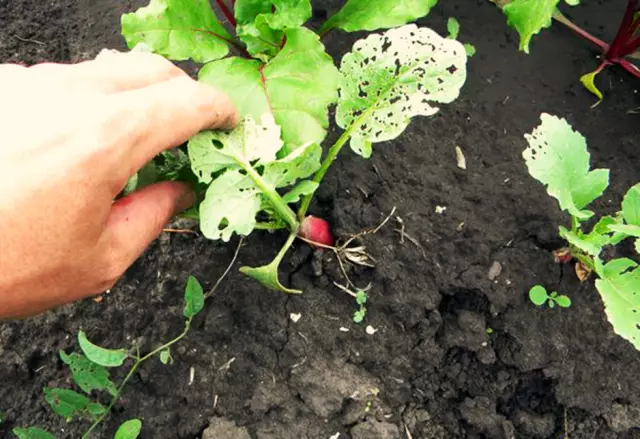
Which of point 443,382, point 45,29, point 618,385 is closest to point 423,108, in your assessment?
point 443,382

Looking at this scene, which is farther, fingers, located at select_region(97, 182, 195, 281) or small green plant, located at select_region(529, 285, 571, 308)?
small green plant, located at select_region(529, 285, 571, 308)

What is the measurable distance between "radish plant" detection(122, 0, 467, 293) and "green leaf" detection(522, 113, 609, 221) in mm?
232

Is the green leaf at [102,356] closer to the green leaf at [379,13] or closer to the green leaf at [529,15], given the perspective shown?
the green leaf at [379,13]

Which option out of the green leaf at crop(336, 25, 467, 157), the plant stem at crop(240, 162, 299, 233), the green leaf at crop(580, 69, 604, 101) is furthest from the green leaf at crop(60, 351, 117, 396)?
the green leaf at crop(580, 69, 604, 101)

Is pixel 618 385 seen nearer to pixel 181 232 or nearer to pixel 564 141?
pixel 564 141

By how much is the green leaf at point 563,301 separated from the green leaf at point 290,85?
2.30 feet

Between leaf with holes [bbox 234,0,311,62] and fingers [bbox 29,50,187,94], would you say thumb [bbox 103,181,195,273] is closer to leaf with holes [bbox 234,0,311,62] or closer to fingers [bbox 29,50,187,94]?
fingers [bbox 29,50,187,94]

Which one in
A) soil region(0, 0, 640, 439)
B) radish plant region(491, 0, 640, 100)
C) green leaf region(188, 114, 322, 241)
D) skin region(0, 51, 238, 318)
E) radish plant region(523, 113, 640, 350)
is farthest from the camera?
radish plant region(491, 0, 640, 100)

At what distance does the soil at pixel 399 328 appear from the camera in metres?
1.40

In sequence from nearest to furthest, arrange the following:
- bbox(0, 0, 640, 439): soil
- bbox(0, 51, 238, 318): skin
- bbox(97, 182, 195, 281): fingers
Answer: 1. bbox(0, 51, 238, 318): skin
2. bbox(97, 182, 195, 281): fingers
3. bbox(0, 0, 640, 439): soil

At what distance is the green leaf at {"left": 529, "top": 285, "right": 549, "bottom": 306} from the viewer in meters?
1.45

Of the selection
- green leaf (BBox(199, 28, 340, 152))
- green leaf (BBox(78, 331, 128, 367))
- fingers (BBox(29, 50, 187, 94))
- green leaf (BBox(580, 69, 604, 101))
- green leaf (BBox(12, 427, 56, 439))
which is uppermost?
fingers (BBox(29, 50, 187, 94))

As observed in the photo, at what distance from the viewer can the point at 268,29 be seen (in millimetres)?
1384

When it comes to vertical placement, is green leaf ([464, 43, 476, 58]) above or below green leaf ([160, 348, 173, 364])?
above
